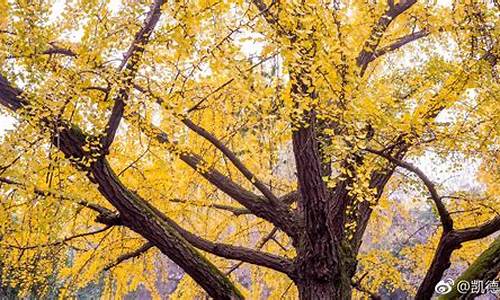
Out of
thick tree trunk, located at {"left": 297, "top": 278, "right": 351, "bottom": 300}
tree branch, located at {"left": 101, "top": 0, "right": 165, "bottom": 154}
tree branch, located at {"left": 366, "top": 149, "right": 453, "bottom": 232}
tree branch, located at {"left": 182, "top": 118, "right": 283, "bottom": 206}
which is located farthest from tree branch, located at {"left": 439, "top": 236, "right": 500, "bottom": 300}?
tree branch, located at {"left": 101, "top": 0, "right": 165, "bottom": 154}

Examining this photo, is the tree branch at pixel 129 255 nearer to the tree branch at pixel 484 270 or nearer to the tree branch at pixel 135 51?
the tree branch at pixel 135 51

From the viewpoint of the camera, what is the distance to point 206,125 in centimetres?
409

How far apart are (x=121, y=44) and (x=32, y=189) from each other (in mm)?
891

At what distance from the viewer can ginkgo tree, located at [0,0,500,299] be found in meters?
2.06

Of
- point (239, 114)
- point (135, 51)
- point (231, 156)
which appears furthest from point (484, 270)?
point (135, 51)

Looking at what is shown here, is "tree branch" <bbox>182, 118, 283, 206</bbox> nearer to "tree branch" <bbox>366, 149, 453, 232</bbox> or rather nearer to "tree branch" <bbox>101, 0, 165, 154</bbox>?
"tree branch" <bbox>101, 0, 165, 154</bbox>

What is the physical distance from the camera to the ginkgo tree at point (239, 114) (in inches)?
81.2

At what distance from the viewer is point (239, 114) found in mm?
3697

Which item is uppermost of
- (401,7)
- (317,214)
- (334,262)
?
(401,7)

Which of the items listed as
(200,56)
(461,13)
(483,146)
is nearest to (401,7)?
(461,13)

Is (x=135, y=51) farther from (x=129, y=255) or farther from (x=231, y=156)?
(x=129, y=255)

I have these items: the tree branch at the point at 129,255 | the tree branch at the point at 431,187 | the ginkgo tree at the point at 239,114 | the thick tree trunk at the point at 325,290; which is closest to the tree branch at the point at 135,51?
the ginkgo tree at the point at 239,114

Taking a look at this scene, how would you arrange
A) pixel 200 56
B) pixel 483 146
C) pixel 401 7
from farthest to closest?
pixel 401 7
pixel 483 146
pixel 200 56

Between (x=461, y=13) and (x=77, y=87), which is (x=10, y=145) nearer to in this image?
(x=77, y=87)
